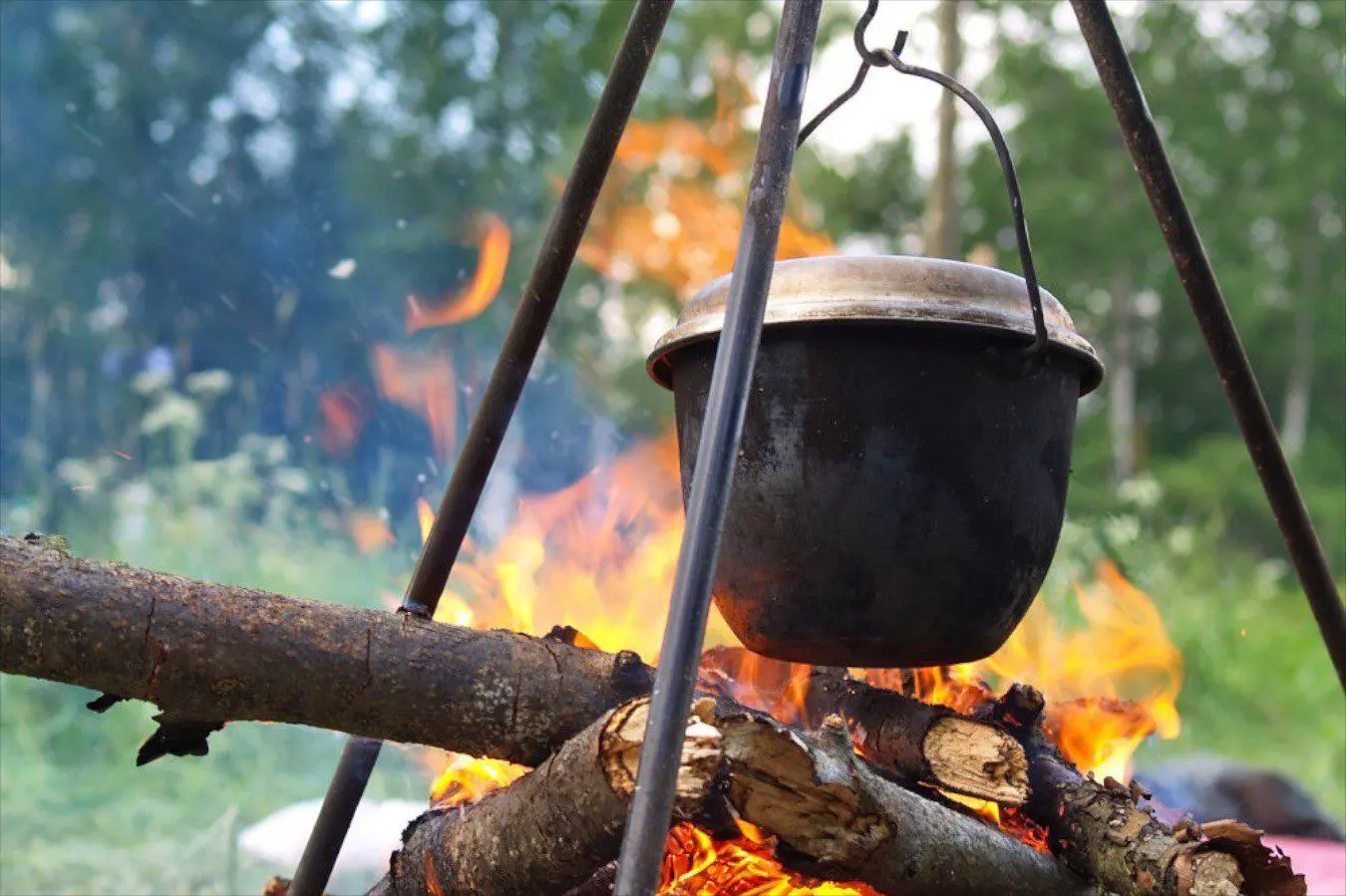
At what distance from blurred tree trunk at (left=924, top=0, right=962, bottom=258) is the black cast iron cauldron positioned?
5480 mm

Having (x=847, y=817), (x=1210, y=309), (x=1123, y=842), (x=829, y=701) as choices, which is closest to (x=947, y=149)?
(x=1210, y=309)

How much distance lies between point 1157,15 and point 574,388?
11.5 m

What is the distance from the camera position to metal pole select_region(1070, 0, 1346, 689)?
7.41ft

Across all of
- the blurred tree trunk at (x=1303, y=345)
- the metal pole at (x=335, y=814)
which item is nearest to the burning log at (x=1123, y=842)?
the metal pole at (x=335, y=814)

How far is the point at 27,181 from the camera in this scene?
695 centimetres

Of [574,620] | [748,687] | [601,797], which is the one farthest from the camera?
[574,620]

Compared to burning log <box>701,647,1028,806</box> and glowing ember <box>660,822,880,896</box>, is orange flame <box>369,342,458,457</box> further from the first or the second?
glowing ember <box>660,822,880,896</box>

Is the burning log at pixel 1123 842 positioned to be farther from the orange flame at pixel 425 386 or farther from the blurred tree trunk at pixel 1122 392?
the blurred tree trunk at pixel 1122 392

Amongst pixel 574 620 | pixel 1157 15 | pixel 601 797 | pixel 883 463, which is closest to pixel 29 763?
pixel 574 620

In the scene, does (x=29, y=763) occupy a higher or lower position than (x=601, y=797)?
higher

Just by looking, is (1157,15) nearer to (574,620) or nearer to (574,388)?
(574,388)

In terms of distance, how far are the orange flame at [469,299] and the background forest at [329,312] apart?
0.06 m

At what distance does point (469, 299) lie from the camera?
675 cm

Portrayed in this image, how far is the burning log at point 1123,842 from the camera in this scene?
1.84 metres
